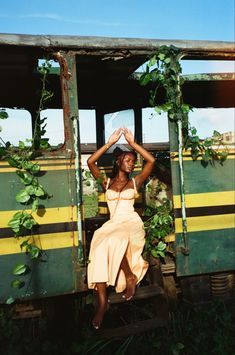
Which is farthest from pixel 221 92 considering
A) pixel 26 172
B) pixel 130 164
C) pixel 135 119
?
pixel 26 172

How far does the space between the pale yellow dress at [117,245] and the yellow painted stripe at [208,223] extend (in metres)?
0.41

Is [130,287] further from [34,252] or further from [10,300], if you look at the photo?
[10,300]

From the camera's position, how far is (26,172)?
3.15m

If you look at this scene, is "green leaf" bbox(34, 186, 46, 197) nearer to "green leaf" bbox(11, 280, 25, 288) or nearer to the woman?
the woman

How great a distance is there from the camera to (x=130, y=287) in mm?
3465

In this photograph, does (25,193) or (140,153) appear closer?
(25,193)

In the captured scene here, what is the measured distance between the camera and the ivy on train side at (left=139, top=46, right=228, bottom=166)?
3344 millimetres

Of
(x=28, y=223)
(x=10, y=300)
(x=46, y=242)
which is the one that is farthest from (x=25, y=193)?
(x=10, y=300)

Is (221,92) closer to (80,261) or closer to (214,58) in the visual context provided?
(214,58)

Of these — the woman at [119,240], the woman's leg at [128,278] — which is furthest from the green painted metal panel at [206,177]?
the woman's leg at [128,278]

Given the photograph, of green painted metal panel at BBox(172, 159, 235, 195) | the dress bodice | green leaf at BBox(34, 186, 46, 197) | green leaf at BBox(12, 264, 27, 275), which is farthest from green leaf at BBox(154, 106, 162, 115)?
green leaf at BBox(12, 264, 27, 275)

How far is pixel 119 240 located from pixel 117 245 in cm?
5

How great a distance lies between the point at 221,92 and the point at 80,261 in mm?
3308

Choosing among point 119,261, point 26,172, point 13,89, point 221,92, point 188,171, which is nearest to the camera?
point 26,172
